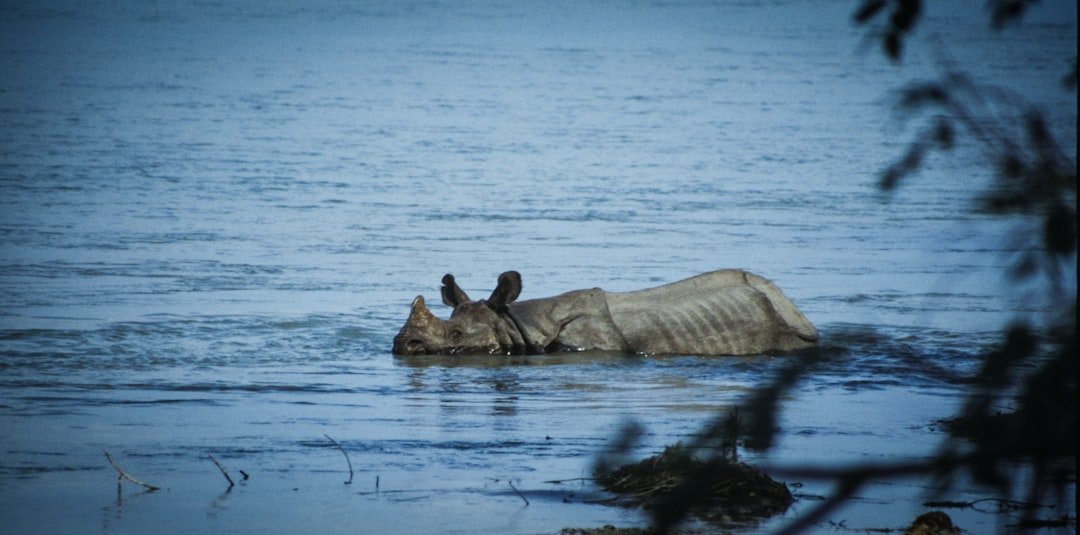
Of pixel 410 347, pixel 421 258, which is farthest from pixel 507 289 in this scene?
pixel 421 258

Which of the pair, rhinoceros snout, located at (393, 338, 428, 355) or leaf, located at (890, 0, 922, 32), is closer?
leaf, located at (890, 0, 922, 32)

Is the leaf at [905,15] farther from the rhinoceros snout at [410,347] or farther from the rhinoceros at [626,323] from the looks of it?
the rhinoceros snout at [410,347]

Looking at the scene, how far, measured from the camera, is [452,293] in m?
12.0

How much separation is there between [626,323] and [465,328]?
4.00 feet

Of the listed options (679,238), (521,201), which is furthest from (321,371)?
(521,201)

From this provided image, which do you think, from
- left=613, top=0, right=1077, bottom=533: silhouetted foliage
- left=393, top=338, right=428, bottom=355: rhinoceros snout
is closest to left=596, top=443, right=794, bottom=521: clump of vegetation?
left=613, top=0, right=1077, bottom=533: silhouetted foliage

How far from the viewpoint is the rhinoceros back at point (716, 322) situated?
1167 cm

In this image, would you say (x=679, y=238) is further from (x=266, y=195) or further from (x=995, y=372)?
(x=995, y=372)

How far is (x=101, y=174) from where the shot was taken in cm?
2239

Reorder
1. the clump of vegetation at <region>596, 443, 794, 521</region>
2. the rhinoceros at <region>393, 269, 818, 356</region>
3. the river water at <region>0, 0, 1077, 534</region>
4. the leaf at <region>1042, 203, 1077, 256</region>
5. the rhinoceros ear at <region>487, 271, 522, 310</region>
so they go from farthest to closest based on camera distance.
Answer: the rhinoceros at <region>393, 269, 818, 356</region>
the rhinoceros ear at <region>487, 271, 522, 310</region>
the river water at <region>0, 0, 1077, 534</region>
the clump of vegetation at <region>596, 443, 794, 521</region>
the leaf at <region>1042, 203, 1077, 256</region>

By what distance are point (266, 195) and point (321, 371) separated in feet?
36.4

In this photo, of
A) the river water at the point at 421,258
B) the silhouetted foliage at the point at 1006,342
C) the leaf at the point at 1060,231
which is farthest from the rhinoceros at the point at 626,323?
the leaf at the point at 1060,231

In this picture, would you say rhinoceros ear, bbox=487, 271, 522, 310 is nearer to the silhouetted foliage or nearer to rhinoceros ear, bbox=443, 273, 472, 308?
rhinoceros ear, bbox=443, 273, 472, 308

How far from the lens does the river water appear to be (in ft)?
23.5
